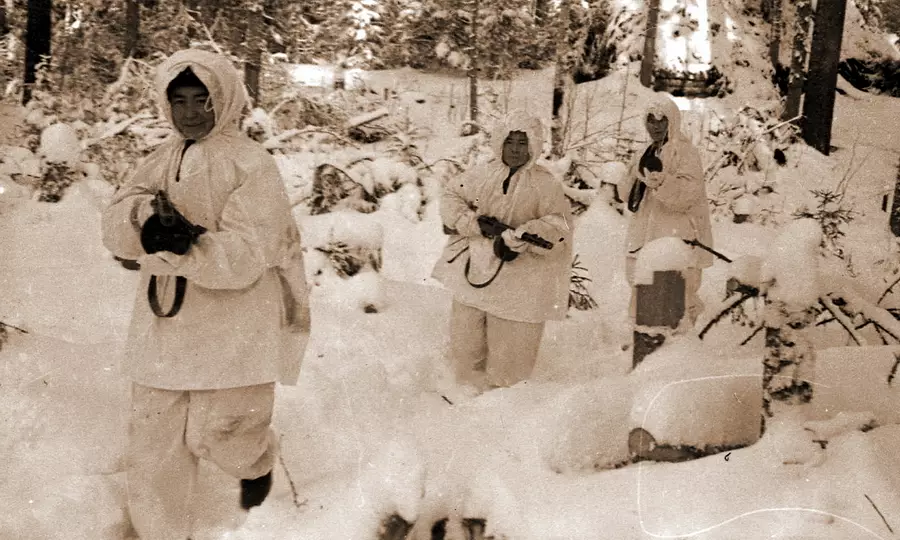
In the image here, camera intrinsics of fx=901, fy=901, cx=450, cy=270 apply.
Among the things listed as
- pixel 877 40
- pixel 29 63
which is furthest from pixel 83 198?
pixel 877 40

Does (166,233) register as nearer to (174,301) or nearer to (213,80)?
(174,301)

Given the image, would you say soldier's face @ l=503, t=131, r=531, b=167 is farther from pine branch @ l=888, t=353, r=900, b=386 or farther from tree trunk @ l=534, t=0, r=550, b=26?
tree trunk @ l=534, t=0, r=550, b=26

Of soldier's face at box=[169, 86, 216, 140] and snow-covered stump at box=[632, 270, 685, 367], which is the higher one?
soldier's face at box=[169, 86, 216, 140]

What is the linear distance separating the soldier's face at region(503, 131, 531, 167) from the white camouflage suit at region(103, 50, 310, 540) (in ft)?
7.04

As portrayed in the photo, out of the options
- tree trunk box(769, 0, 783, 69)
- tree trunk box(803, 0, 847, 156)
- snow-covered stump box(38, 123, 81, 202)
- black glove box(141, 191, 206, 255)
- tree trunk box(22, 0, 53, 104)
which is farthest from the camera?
tree trunk box(769, 0, 783, 69)

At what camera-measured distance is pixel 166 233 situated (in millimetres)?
3084

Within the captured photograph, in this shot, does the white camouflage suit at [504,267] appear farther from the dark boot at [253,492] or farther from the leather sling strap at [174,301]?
the leather sling strap at [174,301]

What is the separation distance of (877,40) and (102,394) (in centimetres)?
1600

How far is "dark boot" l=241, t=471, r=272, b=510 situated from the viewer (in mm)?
3646

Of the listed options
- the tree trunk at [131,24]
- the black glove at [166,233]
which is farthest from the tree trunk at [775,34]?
the black glove at [166,233]

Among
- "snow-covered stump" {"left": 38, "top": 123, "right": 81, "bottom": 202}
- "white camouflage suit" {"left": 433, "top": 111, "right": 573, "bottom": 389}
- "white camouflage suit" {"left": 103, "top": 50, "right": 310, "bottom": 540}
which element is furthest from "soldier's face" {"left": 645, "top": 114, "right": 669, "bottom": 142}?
"snow-covered stump" {"left": 38, "top": 123, "right": 81, "bottom": 202}

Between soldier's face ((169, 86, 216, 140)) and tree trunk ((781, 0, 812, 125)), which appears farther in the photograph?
tree trunk ((781, 0, 812, 125))

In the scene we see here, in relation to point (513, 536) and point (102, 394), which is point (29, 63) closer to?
point (102, 394)

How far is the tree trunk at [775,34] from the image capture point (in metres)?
16.2
